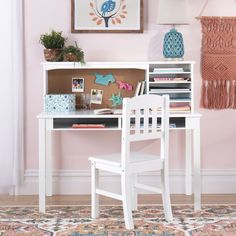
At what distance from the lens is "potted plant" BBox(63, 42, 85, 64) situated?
14.9 ft

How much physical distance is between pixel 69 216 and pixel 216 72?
163 centimetres

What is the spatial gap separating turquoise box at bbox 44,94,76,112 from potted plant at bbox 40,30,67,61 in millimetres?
294

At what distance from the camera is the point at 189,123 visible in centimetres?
425

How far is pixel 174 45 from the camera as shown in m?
4.52

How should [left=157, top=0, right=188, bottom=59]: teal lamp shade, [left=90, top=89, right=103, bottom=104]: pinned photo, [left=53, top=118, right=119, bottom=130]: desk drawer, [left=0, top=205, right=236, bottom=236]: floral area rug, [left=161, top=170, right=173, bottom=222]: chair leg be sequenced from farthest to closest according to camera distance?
1. [left=90, top=89, right=103, bottom=104]: pinned photo
2. [left=157, top=0, right=188, bottom=59]: teal lamp shade
3. [left=53, top=118, right=119, bottom=130]: desk drawer
4. [left=161, top=170, right=173, bottom=222]: chair leg
5. [left=0, top=205, right=236, bottom=236]: floral area rug

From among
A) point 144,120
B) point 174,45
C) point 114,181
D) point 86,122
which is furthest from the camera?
point 114,181

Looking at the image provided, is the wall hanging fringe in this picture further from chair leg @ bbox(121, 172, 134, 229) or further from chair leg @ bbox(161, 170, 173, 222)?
chair leg @ bbox(121, 172, 134, 229)

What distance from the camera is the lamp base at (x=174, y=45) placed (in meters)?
4.52

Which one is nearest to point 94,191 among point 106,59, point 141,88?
point 141,88

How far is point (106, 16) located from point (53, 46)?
0.49 m

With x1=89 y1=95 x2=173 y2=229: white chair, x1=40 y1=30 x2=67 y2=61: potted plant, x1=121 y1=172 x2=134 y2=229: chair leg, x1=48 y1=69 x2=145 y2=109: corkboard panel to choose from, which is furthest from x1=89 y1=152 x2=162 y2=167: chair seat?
x1=40 y1=30 x2=67 y2=61: potted plant

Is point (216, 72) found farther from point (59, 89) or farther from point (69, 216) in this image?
point (69, 216)

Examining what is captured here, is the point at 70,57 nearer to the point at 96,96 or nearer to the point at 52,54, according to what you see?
the point at 52,54

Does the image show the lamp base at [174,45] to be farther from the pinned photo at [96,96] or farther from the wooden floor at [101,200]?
A: the wooden floor at [101,200]
